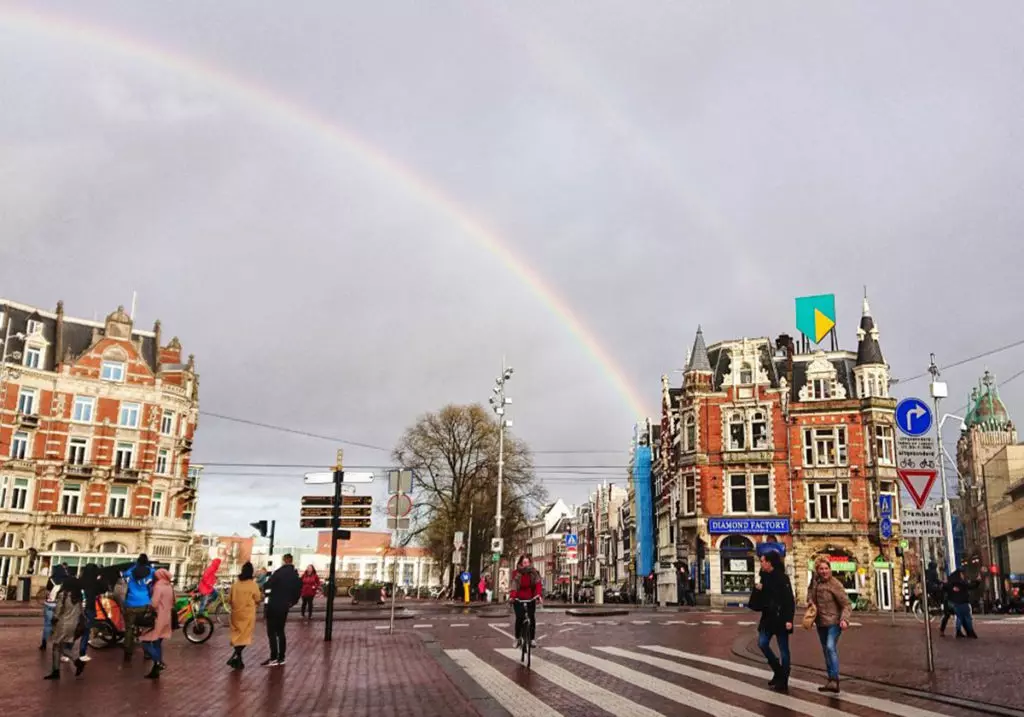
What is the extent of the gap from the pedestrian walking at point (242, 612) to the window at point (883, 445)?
152 ft

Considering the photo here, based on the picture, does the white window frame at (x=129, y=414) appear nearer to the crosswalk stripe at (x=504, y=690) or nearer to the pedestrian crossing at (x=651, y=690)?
the pedestrian crossing at (x=651, y=690)

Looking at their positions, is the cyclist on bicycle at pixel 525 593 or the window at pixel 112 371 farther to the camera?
the window at pixel 112 371

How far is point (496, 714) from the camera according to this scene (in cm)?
858

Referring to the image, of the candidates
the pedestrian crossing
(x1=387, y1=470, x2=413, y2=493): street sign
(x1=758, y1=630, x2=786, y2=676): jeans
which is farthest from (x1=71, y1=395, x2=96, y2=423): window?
(x1=758, y1=630, x2=786, y2=676): jeans

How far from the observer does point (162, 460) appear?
5319 centimetres

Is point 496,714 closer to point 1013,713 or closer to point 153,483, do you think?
point 1013,713

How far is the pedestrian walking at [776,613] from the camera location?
11070mm

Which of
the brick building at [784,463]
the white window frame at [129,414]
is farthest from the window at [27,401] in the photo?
the brick building at [784,463]

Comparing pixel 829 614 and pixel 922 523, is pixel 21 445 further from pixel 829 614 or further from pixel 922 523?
pixel 829 614

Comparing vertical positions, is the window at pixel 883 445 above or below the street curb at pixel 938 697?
above

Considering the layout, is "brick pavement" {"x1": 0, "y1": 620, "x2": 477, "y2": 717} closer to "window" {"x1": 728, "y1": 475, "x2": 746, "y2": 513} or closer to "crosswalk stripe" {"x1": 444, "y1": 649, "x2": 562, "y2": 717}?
"crosswalk stripe" {"x1": 444, "y1": 649, "x2": 562, "y2": 717}

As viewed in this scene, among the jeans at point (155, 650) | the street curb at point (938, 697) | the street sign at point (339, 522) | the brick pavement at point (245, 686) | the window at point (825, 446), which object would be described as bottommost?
the brick pavement at point (245, 686)

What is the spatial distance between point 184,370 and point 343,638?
4066 cm

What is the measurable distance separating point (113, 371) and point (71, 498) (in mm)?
7907
